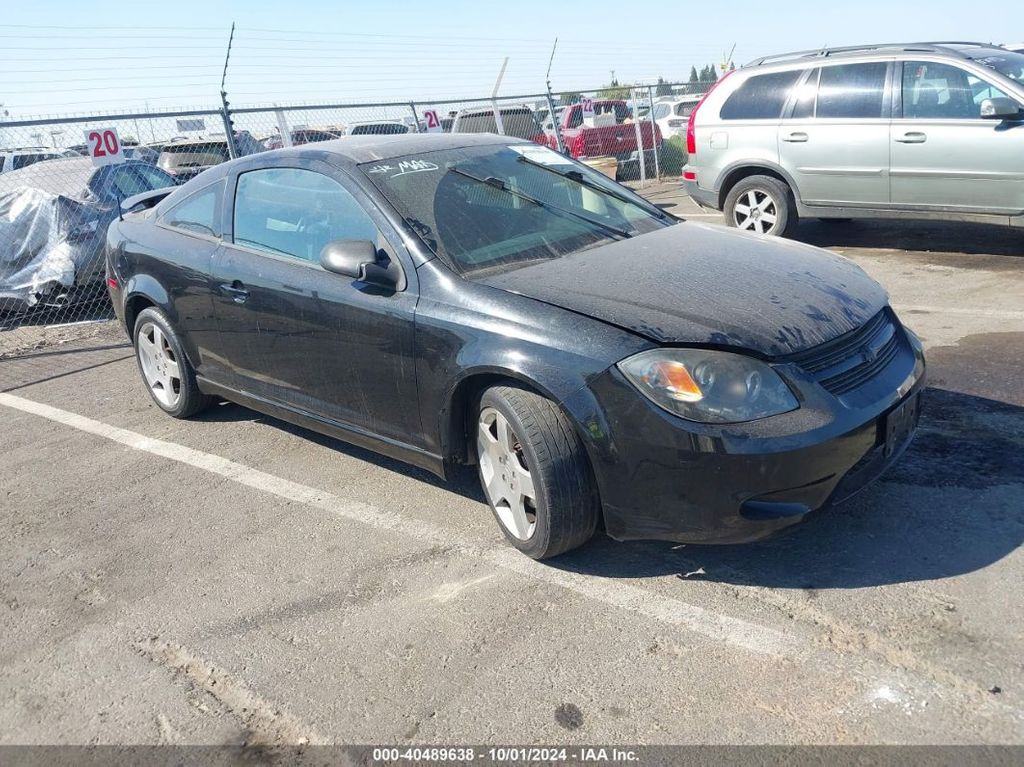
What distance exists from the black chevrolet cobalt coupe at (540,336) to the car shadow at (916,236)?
5.06m

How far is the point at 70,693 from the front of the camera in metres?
3.05

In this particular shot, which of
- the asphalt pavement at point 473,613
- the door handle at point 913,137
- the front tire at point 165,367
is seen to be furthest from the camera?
the door handle at point 913,137

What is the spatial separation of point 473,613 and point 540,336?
1015 mm

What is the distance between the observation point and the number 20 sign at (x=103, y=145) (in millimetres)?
A: 9562

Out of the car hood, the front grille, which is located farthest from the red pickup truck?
the front grille

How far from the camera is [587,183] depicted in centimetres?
473

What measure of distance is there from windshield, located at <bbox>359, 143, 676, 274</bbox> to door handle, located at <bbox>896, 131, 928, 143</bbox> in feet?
14.0

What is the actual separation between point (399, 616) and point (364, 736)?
24.9 inches

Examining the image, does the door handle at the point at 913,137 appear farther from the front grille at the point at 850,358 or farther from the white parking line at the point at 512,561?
the white parking line at the point at 512,561

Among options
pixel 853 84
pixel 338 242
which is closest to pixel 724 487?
pixel 338 242

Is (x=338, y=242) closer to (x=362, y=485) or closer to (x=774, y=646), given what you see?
(x=362, y=485)

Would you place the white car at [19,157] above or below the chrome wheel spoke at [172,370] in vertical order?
above

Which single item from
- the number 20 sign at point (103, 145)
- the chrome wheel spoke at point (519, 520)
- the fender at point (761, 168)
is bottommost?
the chrome wheel spoke at point (519, 520)

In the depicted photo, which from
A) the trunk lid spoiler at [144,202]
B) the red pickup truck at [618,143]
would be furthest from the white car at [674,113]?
the trunk lid spoiler at [144,202]
